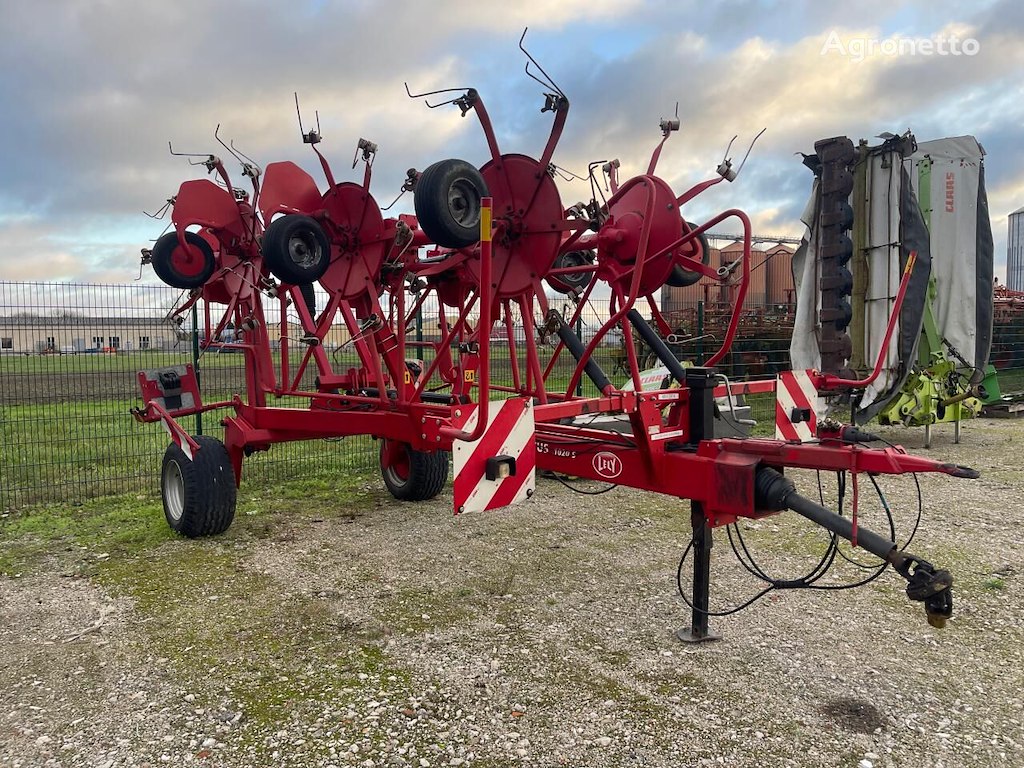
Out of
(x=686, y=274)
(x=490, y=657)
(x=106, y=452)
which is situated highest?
(x=686, y=274)

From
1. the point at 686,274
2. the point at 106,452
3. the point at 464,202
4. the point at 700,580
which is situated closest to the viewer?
the point at 700,580

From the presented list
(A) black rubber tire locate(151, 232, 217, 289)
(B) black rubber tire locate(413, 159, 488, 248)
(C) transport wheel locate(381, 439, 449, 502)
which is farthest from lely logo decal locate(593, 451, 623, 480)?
(A) black rubber tire locate(151, 232, 217, 289)

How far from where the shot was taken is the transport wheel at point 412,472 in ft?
22.0

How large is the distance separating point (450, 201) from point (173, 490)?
351cm

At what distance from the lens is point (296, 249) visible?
494cm

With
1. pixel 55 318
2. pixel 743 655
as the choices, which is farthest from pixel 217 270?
pixel 743 655

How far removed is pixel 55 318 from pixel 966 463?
9.93m

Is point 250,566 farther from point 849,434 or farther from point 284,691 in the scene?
point 849,434

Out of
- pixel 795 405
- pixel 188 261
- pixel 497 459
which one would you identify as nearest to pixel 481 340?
pixel 497 459

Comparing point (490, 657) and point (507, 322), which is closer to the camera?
point (490, 657)

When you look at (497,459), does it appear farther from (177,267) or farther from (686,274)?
(177,267)

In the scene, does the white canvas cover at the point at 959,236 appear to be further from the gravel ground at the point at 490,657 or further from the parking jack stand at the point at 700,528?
the parking jack stand at the point at 700,528

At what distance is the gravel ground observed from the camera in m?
2.88

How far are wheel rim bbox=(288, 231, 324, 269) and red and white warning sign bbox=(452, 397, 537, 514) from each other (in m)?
2.24
